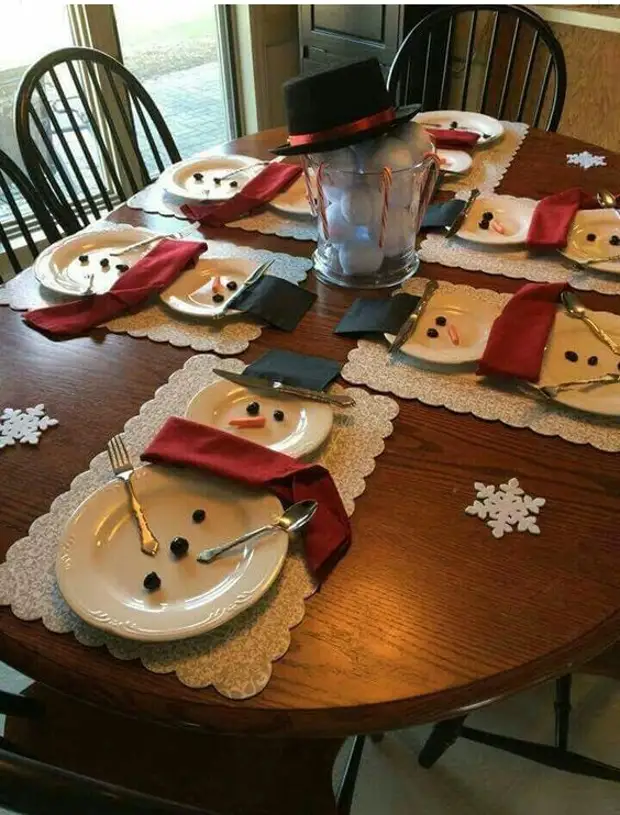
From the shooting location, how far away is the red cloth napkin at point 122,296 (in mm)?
1112

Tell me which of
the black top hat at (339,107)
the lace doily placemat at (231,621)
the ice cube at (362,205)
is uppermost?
the black top hat at (339,107)

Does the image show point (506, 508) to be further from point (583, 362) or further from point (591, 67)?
point (591, 67)

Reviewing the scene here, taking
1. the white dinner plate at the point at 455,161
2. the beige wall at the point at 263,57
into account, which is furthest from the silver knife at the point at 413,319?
the beige wall at the point at 263,57

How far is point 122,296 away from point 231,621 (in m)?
0.61

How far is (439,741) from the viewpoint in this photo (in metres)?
1.24

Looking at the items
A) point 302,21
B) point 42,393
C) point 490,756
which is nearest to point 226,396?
point 42,393

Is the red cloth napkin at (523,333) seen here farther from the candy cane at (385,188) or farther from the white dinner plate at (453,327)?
the candy cane at (385,188)

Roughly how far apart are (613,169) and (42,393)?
1.19 metres

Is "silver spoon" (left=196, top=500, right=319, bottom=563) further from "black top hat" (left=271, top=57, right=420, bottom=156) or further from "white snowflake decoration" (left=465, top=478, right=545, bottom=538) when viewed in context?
"black top hat" (left=271, top=57, right=420, bottom=156)

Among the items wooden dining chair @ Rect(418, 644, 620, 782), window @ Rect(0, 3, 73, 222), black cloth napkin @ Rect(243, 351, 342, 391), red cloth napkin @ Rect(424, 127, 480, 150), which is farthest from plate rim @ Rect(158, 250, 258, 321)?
window @ Rect(0, 3, 73, 222)

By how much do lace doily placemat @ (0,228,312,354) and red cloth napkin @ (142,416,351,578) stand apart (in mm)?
222

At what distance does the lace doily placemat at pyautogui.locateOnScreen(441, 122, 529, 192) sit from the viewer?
1458 millimetres

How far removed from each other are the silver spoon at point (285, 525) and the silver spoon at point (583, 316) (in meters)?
0.50

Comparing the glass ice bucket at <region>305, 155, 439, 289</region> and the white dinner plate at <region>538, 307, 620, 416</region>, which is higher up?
the glass ice bucket at <region>305, 155, 439, 289</region>
